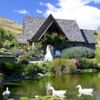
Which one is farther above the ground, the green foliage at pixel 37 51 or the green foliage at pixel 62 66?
the green foliage at pixel 37 51

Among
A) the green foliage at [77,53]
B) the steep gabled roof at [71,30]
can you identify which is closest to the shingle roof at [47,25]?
the steep gabled roof at [71,30]

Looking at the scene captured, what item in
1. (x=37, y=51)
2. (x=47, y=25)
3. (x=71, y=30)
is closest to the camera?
(x=37, y=51)

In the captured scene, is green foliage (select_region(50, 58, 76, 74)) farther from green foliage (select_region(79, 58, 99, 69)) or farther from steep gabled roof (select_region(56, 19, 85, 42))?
steep gabled roof (select_region(56, 19, 85, 42))

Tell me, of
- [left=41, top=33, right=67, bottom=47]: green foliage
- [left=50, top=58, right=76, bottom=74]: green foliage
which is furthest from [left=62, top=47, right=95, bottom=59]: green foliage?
[left=50, top=58, right=76, bottom=74]: green foliage

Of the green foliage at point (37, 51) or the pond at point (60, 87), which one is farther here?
the green foliage at point (37, 51)

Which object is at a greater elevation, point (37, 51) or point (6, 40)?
point (6, 40)

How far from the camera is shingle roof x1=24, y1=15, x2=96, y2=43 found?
68500 millimetres

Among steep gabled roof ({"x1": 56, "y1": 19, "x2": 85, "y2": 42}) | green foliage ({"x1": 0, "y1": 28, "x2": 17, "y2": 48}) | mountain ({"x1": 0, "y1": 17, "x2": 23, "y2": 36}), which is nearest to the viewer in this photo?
green foliage ({"x1": 0, "y1": 28, "x2": 17, "y2": 48})

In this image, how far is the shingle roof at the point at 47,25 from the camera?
6850 centimetres

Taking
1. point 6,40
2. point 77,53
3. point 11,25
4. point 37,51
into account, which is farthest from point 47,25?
point 11,25

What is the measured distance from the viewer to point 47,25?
69.9m

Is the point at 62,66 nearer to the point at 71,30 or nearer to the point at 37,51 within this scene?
the point at 37,51

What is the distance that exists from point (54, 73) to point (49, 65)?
1523 millimetres

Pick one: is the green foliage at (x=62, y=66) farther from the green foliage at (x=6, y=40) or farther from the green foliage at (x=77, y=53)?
the green foliage at (x=6, y=40)
